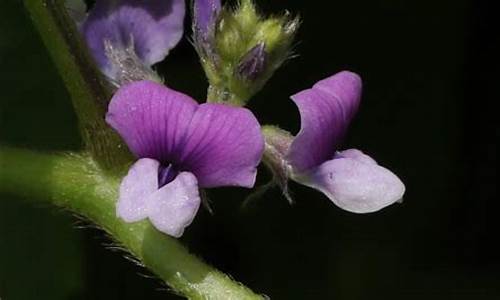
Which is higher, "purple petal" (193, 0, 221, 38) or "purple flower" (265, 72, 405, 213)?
"purple petal" (193, 0, 221, 38)

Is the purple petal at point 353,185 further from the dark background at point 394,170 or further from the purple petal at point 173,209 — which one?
the dark background at point 394,170

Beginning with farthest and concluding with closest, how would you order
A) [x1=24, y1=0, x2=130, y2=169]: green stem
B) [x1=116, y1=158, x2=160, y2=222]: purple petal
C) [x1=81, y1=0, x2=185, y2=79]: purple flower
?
[x1=81, y1=0, x2=185, y2=79]: purple flower < [x1=24, y1=0, x2=130, y2=169]: green stem < [x1=116, y1=158, x2=160, y2=222]: purple petal

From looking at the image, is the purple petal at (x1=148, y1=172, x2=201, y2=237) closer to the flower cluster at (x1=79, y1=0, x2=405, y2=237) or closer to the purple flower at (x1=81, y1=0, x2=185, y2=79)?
the flower cluster at (x1=79, y1=0, x2=405, y2=237)

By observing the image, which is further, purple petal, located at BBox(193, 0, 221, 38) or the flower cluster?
purple petal, located at BBox(193, 0, 221, 38)

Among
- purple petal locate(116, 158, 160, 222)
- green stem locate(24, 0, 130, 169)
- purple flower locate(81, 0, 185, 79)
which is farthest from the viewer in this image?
purple flower locate(81, 0, 185, 79)

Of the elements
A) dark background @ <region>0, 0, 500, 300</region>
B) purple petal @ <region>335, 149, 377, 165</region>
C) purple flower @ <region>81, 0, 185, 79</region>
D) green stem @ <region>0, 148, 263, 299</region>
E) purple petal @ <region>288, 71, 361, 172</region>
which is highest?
purple petal @ <region>288, 71, 361, 172</region>

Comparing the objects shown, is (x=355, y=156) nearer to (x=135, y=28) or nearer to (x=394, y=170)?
(x=135, y=28)

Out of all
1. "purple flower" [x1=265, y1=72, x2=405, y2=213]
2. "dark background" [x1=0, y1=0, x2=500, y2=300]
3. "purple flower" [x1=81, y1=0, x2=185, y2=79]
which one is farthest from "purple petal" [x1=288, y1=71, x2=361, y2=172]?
"dark background" [x1=0, y1=0, x2=500, y2=300]

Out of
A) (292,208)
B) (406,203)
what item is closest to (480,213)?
(406,203)

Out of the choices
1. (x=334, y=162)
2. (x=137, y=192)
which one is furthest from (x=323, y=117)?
(x=137, y=192)
